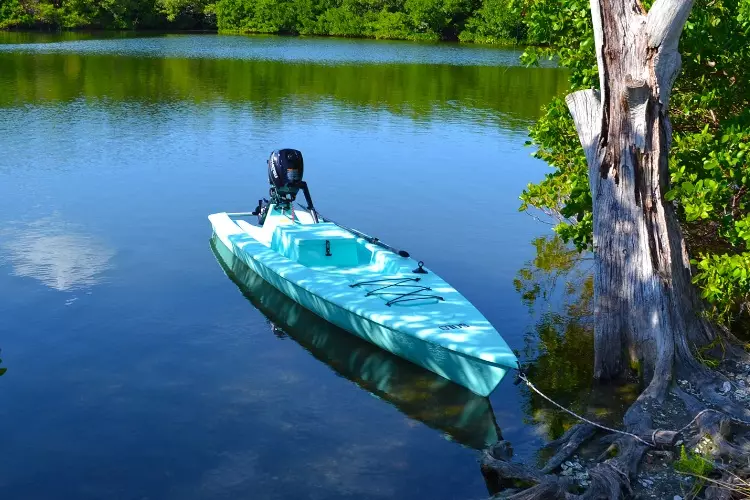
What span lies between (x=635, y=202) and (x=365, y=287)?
171 inches

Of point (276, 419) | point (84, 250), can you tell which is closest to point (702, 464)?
point (276, 419)

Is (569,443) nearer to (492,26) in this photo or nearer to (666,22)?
(666,22)

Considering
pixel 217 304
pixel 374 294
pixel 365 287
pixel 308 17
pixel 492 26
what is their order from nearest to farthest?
pixel 374 294 → pixel 365 287 → pixel 217 304 → pixel 492 26 → pixel 308 17

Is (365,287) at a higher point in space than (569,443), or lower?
higher

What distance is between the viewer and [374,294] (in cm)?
1316

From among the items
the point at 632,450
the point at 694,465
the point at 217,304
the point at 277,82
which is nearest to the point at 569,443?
the point at 632,450

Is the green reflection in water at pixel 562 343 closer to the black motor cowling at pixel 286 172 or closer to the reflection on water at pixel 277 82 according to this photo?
the black motor cowling at pixel 286 172

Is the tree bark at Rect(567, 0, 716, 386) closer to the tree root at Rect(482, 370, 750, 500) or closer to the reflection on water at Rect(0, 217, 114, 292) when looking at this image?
the tree root at Rect(482, 370, 750, 500)

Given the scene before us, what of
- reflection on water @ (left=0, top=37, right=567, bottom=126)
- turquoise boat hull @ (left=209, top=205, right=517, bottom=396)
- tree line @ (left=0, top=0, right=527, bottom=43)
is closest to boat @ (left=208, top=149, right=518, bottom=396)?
turquoise boat hull @ (left=209, top=205, right=517, bottom=396)

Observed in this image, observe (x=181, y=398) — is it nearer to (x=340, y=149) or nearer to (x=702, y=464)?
(x=702, y=464)

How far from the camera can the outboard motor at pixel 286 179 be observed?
54.9 feet

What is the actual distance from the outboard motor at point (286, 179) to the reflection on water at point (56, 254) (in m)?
3.41

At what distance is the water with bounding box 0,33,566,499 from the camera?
9.93m

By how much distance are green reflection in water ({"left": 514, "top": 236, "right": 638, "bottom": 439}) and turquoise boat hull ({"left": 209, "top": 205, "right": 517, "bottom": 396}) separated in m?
1.01
